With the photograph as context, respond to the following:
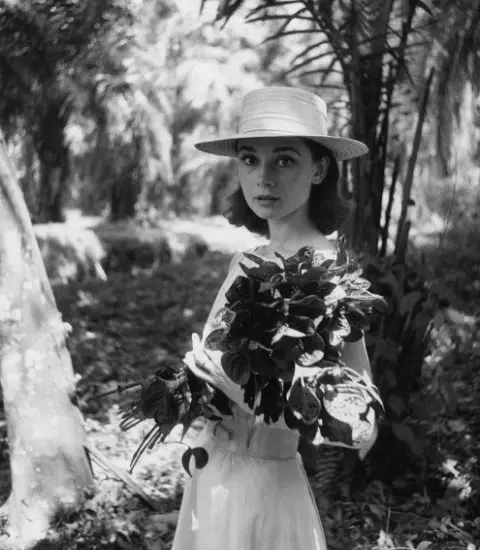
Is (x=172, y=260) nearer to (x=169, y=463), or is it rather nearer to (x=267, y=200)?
(x=169, y=463)

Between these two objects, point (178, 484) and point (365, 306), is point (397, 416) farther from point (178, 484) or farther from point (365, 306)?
point (365, 306)

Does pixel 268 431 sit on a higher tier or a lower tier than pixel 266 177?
lower

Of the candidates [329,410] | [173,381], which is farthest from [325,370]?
[173,381]

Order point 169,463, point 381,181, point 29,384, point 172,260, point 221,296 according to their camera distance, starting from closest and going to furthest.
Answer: point 221,296 → point 29,384 → point 381,181 → point 169,463 → point 172,260

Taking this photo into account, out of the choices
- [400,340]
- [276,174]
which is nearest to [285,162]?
[276,174]

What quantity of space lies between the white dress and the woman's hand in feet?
0.37

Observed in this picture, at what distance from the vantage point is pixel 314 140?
2000 mm

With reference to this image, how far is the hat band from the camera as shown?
6.28 ft

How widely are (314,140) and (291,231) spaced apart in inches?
9.7

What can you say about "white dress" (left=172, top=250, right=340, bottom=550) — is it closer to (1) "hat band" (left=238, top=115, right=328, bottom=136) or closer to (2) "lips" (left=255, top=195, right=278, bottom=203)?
(2) "lips" (left=255, top=195, right=278, bottom=203)

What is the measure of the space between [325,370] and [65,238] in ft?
21.4


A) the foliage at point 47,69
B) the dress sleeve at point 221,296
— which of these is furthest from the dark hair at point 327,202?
the foliage at point 47,69

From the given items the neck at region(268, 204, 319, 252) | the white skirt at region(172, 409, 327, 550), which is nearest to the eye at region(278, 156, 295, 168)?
the neck at region(268, 204, 319, 252)

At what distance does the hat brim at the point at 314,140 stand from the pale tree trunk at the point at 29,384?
1.17 m
